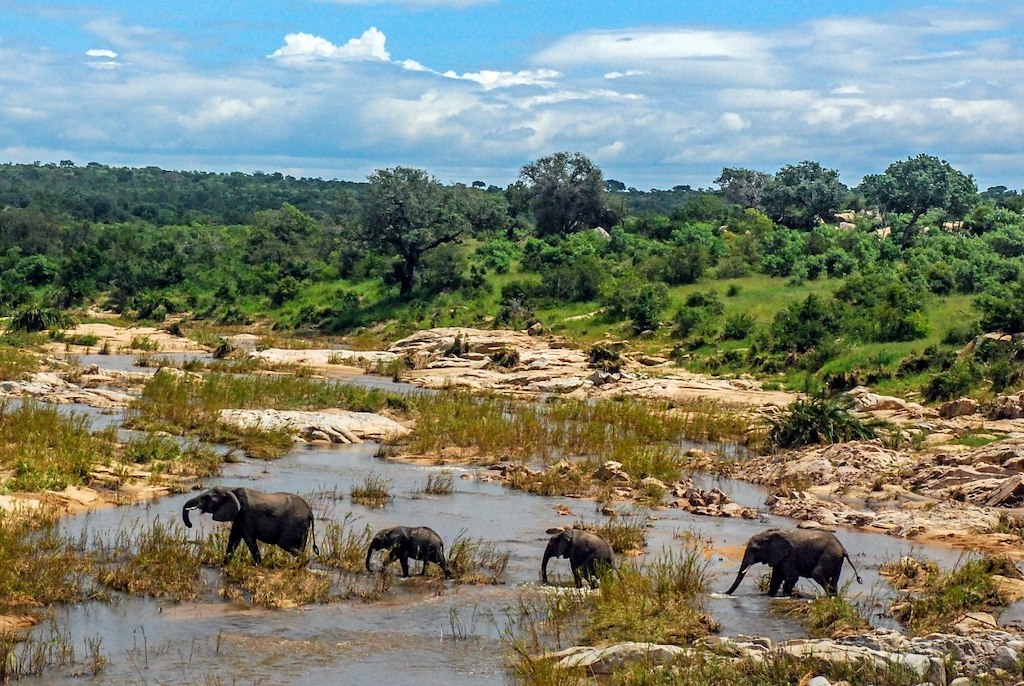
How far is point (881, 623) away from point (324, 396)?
20.1 metres

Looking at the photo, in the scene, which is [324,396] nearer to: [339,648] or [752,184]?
[339,648]

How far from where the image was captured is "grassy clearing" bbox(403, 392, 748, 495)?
23078 mm

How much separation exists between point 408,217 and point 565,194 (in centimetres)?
1690

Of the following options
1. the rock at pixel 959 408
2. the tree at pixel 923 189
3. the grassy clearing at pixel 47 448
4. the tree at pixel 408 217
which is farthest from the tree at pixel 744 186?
the grassy clearing at pixel 47 448

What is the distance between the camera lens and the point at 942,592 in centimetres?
1386

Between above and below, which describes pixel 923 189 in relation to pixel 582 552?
above

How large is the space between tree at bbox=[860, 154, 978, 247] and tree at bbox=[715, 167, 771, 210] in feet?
40.9

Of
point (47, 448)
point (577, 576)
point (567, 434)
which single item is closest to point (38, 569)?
point (577, 576)

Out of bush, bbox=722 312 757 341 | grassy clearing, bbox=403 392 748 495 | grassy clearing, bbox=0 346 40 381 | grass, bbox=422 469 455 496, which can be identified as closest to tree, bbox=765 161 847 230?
bush, bbox=722 312 757 341

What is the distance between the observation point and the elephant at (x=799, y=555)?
14.2 metres

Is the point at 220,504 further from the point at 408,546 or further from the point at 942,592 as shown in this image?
the point at 942,592

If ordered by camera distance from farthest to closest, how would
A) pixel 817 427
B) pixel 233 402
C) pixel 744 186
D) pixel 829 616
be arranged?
pixel 744 186, pixel 233 402, pixel 817 427, pixel 829 616

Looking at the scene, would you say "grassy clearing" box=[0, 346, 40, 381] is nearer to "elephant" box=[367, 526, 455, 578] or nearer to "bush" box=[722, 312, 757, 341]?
"elephant" box=[367, 526, 455, 578]

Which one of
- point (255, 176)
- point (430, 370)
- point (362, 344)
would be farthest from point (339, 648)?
point (255, 176)
